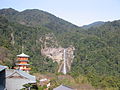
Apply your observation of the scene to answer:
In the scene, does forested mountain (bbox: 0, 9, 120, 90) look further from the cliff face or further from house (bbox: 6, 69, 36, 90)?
house (bbox: 6, 69, 36, 90)

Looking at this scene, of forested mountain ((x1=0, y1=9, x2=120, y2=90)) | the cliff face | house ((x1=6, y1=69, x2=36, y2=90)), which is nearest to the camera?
house ((x1=6, y1=69, x2=36, y2=90))

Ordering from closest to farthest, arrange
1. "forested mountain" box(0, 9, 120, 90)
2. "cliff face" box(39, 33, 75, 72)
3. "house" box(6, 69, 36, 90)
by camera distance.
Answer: "house" box(6, 69, 36, 90) < "forested mountain" box(0, 9, 120, 90) < "cliff face" box(39, 33, 75, 72)

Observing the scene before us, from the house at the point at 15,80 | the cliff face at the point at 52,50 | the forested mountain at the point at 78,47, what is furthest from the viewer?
the cliff face at the point at 52,50

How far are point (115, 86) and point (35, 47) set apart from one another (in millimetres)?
43691

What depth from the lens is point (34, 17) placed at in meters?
138

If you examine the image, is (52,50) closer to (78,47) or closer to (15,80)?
(78,47)

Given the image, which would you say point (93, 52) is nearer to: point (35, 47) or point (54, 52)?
point (54, 52)

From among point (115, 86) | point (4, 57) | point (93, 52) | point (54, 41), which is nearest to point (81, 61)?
point (93, 52)

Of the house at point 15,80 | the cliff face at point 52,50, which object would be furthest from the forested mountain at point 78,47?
the house at point 15,80

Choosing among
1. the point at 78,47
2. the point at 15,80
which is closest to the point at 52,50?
the point at 78,47

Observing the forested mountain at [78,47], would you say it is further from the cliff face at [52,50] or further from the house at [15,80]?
the house at [15,80]

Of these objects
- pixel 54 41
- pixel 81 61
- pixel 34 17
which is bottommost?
pixel 81 61

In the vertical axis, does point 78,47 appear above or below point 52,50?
above

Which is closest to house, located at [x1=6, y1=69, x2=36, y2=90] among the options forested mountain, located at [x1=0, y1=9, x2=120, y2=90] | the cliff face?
forested mountain, located at [x1=0, y1=9, x2=120, y2=90]
